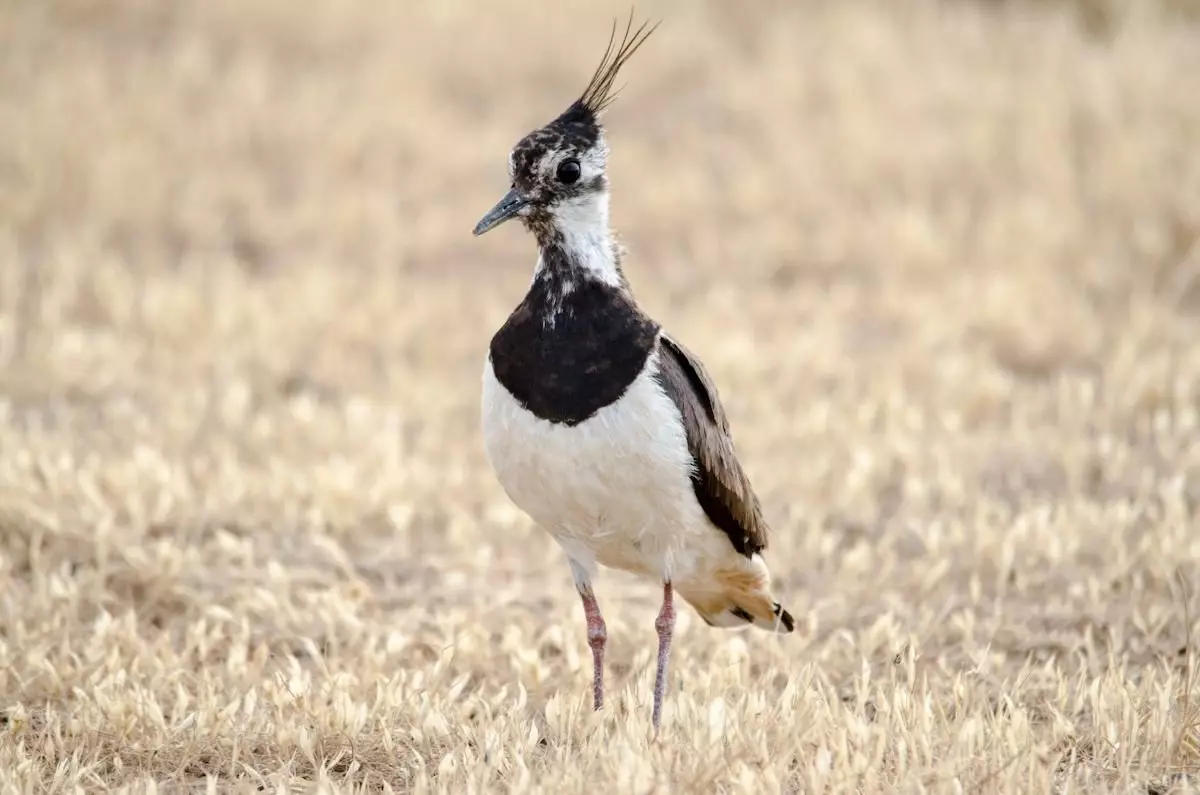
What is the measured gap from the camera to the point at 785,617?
509 cm

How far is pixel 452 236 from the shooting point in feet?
33.6

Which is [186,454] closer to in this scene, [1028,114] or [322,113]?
[322,113]

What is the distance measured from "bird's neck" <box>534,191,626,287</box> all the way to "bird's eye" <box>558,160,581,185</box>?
0.06m

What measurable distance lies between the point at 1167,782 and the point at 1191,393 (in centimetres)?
408

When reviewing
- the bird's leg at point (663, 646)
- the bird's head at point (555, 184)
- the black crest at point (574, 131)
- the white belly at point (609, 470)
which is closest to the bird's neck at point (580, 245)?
the bird's head at point (555, 184)

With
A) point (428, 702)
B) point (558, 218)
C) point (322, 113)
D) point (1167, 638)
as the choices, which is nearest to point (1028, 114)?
point (322, 113)

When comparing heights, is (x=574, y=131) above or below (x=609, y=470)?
above

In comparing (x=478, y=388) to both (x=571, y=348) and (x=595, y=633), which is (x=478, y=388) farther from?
(x=571, y=348)

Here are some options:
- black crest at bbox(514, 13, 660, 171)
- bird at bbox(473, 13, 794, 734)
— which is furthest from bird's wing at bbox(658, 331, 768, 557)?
black crest at bbox(514, 13, 660, 171)

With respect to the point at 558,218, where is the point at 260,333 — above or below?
above

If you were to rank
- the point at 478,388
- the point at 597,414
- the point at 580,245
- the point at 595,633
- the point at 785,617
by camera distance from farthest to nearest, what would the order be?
the point at 478,388 → the point at 785,617 → the point at 595,633 → the point at 580,245 → the point at 597,414

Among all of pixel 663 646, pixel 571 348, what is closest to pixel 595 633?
pixel 663 646

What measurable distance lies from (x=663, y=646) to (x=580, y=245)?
1.20 m

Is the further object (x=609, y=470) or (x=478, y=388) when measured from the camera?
(x=478, y=388)
